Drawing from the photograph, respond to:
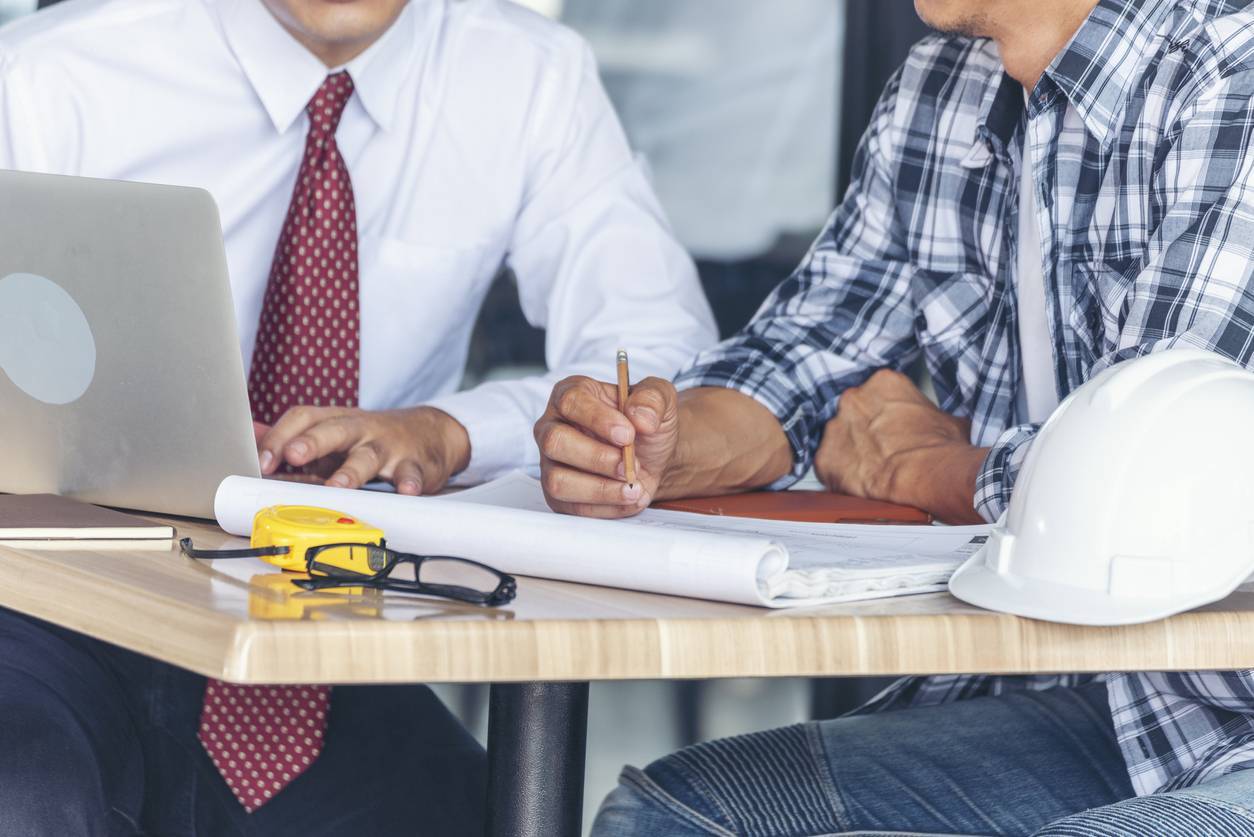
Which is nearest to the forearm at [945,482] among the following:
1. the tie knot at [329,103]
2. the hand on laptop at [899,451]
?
the hand on laptop at [899,451]

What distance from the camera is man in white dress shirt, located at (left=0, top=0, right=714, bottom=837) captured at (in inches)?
47.7

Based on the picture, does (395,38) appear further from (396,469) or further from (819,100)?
(819,100)

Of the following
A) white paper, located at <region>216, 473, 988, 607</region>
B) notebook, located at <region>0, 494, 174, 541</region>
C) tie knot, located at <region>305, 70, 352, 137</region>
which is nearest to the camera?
white paper, located at <region>216, 473, 988, 607</region>

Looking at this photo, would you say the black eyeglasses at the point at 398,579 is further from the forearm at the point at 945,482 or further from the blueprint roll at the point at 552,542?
the forearm at the point at 945,482

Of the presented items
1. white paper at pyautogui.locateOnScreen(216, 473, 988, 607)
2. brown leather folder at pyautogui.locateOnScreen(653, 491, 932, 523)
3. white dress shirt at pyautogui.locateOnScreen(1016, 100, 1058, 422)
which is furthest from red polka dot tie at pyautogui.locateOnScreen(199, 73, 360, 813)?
white dress shirt at pyautogui.locateOnScreen(1016, 100, 1058, 422)

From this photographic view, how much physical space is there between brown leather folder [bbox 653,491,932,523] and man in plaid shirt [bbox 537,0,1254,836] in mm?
29

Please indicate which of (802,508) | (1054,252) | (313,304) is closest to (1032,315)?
(1054,252)

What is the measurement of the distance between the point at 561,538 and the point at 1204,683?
1.71 ft

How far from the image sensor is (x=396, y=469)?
1.20 m

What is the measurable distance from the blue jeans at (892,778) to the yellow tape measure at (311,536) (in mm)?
416

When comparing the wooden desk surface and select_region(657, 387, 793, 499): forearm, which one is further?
select_region(657, 387, 793, 499): forearm

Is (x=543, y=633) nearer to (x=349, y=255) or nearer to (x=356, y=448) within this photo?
(x=356, y=448)

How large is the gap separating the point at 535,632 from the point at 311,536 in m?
0.19

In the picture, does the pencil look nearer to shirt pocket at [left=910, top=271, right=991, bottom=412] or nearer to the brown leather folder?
the brown leather folder
